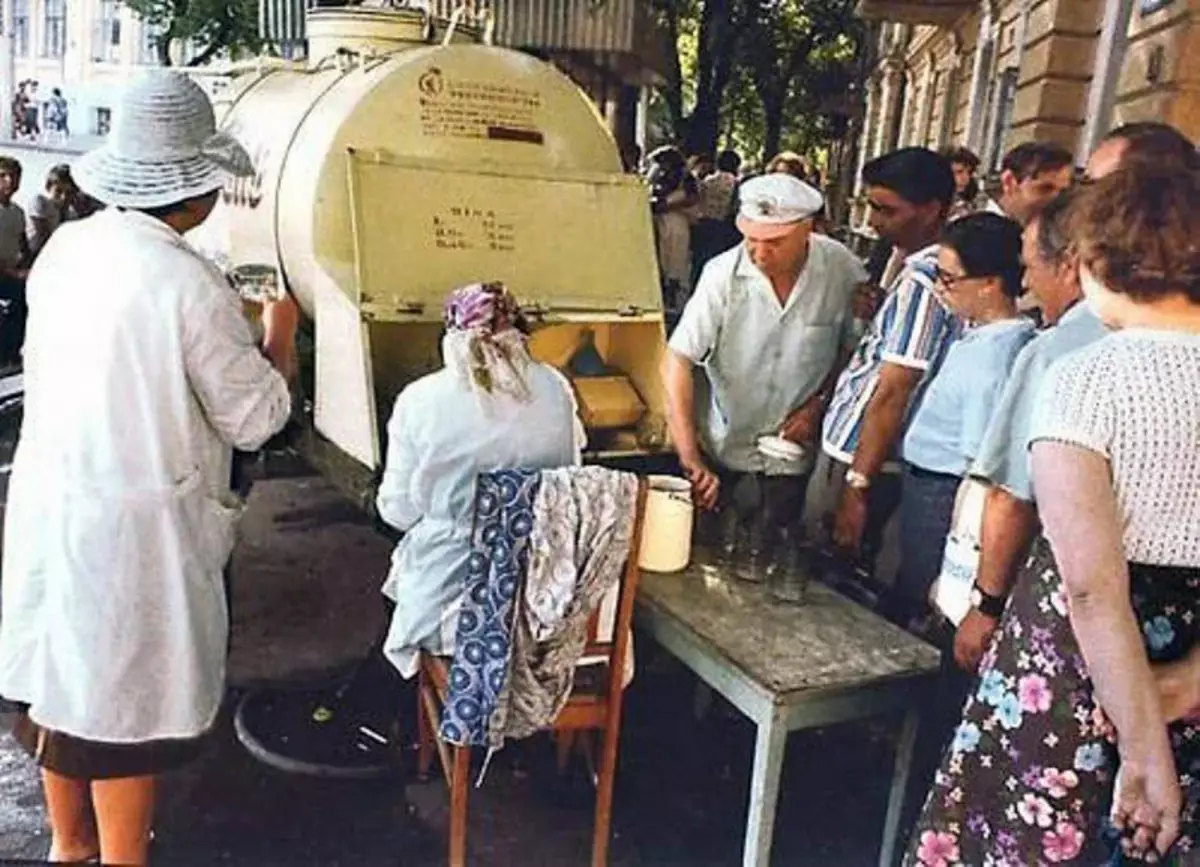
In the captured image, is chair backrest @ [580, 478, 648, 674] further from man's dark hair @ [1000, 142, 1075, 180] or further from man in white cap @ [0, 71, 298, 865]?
man's dark hair @ [1000, 142, 1075, 180]

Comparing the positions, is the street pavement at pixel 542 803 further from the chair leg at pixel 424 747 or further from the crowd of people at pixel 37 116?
the crowd of people at pixel 37 116

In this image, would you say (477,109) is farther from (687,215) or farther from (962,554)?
(687,215)

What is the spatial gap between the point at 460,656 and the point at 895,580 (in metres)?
1.23

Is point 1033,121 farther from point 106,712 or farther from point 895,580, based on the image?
point 106,712

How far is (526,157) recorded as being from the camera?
4.04 metres

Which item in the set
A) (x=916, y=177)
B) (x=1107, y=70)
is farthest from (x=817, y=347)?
(x=1107, y=70)

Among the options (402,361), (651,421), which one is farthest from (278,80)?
(651,421)

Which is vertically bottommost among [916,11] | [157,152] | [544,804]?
[544,804]

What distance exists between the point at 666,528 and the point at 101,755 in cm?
140

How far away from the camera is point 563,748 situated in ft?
11.2

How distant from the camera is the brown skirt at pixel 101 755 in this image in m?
2.44

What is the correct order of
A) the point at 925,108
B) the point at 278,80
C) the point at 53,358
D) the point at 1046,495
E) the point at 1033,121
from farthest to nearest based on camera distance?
the point at 925,108 < the point at 1033,121 < the point at 278,80 < the point at 53,358 < the point at 1046,495

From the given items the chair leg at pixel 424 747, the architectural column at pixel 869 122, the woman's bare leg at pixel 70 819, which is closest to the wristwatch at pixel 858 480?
the chair leg at pixel 424 747

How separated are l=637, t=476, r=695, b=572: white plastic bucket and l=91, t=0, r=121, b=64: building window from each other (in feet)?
139
